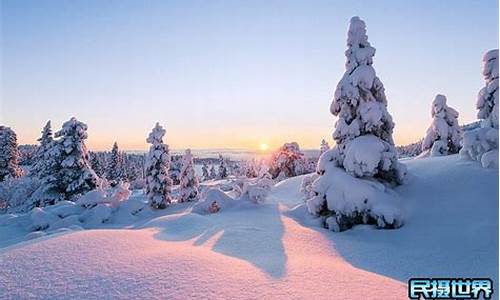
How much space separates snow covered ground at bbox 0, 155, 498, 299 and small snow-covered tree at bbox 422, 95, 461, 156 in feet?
21.5

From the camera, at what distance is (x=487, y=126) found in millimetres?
16453

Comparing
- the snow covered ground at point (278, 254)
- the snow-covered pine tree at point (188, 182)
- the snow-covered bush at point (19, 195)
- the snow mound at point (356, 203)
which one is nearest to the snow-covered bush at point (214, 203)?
the snow covered ground at point (278, 254)

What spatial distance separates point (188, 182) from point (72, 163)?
9.98 m

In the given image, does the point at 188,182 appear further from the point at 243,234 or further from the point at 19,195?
the point at 243,234

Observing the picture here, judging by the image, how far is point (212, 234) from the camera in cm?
1194

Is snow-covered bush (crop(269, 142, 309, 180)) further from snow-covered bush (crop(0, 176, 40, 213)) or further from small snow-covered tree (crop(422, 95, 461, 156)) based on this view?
snow-covered bush (crop(0, 176, 40, 213))

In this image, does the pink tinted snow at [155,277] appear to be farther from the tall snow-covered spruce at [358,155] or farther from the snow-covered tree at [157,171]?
the snow-covered tree at [157,171]

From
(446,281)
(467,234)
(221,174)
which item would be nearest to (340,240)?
(467,234)

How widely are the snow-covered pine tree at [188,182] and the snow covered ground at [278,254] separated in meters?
14.4

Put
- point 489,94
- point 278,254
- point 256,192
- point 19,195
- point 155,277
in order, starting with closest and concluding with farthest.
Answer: point 155,277, point 278,254, point 489,94, point 256,192, point 19,195

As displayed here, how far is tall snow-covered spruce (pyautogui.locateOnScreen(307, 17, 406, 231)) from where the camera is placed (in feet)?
46.8

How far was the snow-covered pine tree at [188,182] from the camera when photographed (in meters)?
31.8

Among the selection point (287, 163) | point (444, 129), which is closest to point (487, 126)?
point (444, 129)

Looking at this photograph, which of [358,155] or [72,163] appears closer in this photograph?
[358,155]
